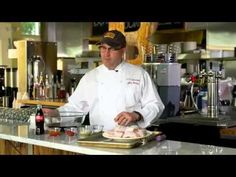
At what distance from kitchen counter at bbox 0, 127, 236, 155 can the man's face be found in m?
0.84

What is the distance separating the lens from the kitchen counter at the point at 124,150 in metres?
2.00

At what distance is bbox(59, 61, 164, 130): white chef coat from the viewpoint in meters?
3.12

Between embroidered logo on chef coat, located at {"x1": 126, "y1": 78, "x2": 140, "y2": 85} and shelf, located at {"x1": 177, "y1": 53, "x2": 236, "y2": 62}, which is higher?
shelf, located at {"x1": 177, "y1": 53, "x2": 236, "y2": 62}

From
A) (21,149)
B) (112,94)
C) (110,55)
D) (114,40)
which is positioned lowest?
(21,149)

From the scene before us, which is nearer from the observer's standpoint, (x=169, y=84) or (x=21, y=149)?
(x=21, y=149)

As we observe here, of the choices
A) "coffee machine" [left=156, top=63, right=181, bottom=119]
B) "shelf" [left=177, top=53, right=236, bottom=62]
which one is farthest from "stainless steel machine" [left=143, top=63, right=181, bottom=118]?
"shelf" [left=177, top=53, right=236, bottom=62]

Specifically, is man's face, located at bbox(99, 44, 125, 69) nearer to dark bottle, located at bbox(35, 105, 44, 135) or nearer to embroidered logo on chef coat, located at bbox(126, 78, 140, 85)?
embroidered logo on chef coat, located at bbox(126, 78, 140, 85)

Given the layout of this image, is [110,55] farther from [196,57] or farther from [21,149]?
[196,57]

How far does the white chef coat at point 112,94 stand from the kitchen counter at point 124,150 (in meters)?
0.69

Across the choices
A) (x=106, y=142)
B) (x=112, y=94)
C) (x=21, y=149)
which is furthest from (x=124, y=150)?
(x=112, y=94)

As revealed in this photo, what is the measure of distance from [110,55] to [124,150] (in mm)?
1198

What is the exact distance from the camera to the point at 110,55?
10.1ft
